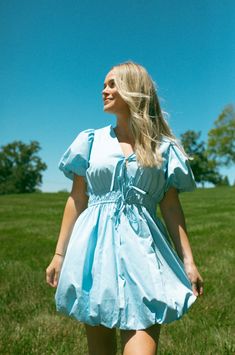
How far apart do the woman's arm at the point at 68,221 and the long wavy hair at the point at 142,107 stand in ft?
1.77

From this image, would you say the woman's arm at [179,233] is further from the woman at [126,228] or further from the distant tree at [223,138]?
the distant tree at [223,138]

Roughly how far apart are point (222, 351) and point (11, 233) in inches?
389

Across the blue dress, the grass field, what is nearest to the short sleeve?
the blue dress

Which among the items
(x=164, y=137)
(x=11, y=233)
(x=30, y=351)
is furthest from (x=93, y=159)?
(x=11, y=233)

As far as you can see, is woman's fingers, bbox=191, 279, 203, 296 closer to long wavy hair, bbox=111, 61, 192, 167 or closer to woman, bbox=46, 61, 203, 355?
woman, bbox=46, 61, 203, 355

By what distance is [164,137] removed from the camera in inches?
136

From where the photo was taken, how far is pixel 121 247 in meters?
3.10

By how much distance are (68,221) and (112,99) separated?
34.9 inches

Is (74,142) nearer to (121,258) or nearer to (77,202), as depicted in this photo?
(77,202)

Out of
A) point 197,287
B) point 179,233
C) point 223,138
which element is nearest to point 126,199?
point 179,233

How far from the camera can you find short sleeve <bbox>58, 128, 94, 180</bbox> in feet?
11.2

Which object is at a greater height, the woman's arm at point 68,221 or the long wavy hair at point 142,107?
the long wavy hair at point 142,107

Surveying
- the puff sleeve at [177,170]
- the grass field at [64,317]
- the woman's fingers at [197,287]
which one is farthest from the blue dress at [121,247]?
the grass field at [64,317]

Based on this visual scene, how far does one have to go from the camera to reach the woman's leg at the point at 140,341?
290 centimetres
